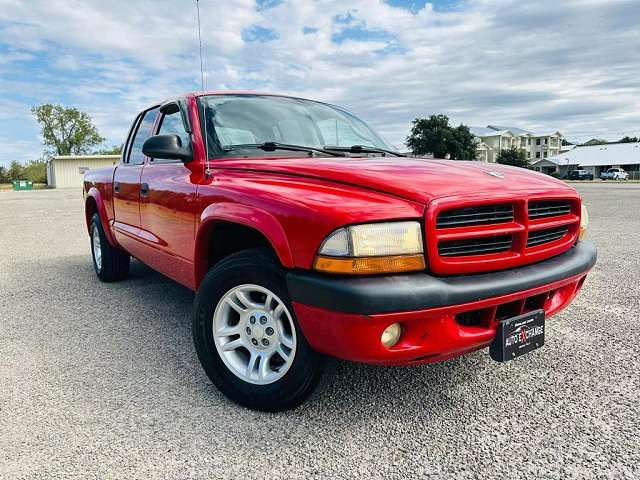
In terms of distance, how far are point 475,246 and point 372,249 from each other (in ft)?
1.73

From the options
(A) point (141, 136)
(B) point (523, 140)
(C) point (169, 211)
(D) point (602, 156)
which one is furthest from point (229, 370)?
(B) point (523, 140)

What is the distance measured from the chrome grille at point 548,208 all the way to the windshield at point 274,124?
4.42 ft

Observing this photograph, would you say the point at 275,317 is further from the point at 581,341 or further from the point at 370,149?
the point at 581,341

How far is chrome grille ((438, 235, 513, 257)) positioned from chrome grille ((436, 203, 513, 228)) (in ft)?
0.24

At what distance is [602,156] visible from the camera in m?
79.4

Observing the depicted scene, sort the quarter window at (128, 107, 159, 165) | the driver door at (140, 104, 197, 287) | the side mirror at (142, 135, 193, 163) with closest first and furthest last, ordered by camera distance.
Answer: the side mirror at (142, 135, 193, 163)
the driver door at (140, 104, 197, 287)
the quarter window at (128, 107, 159, 165)

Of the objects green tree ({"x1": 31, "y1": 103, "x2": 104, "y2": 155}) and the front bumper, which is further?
green tree ({"x1": 31, "y1": 103, "x2": 104, "y2": 155})

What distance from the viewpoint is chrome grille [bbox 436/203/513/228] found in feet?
7.29

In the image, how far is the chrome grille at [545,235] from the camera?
2.58 m

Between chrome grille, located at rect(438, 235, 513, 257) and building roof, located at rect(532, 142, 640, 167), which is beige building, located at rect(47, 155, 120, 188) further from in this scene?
building roof, located at rect(532, 142, 640, 167)

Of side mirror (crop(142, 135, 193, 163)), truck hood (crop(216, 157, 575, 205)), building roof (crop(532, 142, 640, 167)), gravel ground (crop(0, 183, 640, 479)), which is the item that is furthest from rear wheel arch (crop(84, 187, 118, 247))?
building roof (crop(532, 142, 640, 167))

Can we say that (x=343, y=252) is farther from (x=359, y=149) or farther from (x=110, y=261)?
(x=110, y=261)

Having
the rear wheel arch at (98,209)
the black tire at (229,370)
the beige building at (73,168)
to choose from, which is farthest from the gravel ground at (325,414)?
the beige building at (73,168)

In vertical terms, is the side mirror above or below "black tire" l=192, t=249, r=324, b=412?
above
